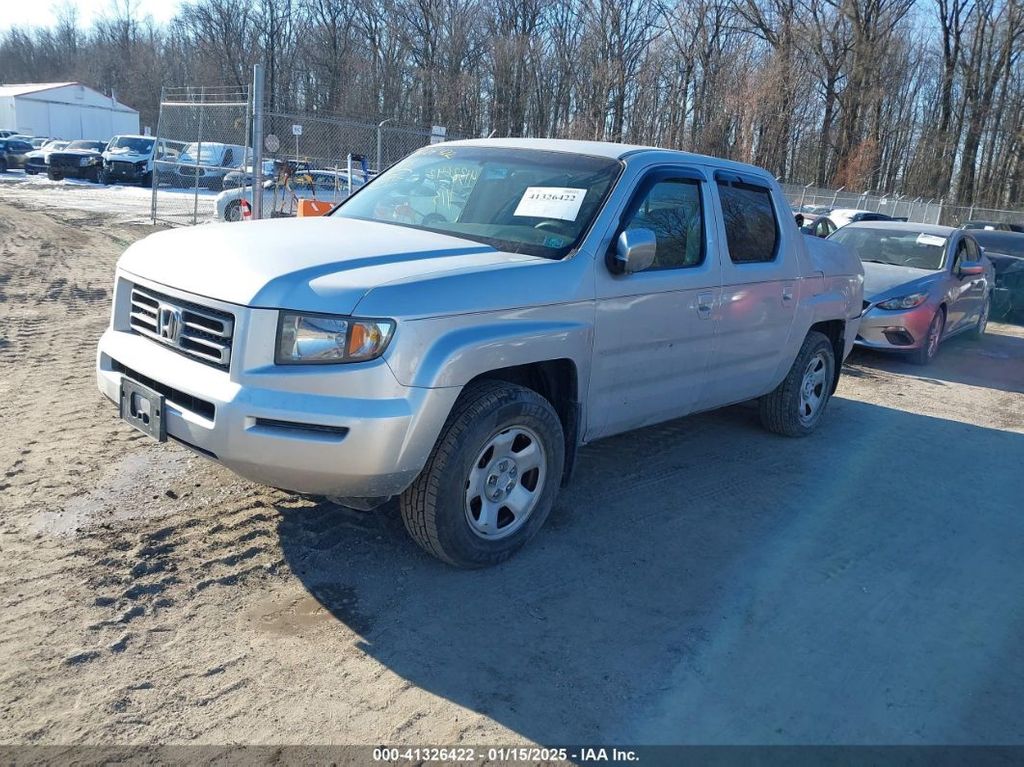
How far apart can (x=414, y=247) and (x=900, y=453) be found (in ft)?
14.1

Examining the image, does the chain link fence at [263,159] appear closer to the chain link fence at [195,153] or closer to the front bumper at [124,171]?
the chain link fence at [195,153]

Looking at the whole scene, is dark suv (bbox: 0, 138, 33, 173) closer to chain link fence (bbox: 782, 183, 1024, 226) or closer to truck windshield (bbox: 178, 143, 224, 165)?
truck windshield (bbox: 178, 143, 224, 165)

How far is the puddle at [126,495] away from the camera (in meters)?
4.09

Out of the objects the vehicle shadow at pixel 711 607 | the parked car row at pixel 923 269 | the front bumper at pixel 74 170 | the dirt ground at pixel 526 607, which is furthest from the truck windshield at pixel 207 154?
the vehicle shadow at pixel 711 607

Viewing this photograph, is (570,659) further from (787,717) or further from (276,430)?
(276,430)

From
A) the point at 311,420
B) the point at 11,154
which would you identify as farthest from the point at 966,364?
the point at 11,154

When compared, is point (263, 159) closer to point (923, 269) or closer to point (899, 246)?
point (899, 246)

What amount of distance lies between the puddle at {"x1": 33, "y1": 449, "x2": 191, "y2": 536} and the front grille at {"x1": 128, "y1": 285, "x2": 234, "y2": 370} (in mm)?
943

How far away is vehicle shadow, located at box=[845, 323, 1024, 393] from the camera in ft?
30.9

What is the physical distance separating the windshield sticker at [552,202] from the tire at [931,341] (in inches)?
272

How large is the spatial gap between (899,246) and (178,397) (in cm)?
983

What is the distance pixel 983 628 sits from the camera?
3791 millimetres

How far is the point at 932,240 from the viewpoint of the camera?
10.7 meters

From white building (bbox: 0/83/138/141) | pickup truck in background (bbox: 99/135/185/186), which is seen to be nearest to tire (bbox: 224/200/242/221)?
pickup truck in background (bbox: 99/135/185/186)
